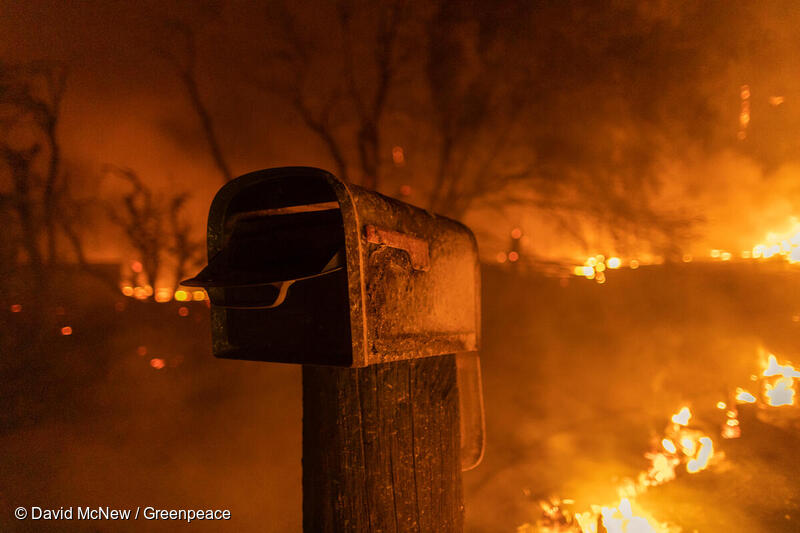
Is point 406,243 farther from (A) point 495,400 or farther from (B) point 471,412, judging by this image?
(A) point 495,400

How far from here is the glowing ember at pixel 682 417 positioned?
4430 mm

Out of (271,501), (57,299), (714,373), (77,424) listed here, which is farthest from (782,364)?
(57,299)

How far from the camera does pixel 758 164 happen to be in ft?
14.1

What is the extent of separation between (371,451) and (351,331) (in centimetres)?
47

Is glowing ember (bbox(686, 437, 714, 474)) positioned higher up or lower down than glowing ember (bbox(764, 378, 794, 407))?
lower down

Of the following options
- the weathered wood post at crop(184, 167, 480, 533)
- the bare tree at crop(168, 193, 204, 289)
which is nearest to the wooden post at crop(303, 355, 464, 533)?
the weathered wood post at crop(184, 167, 480, 533)

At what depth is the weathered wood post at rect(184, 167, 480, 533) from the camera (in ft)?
4.21

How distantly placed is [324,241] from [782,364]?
18.3 ft

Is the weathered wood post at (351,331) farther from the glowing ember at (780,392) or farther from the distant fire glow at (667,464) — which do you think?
the glowing ember at (780,392)

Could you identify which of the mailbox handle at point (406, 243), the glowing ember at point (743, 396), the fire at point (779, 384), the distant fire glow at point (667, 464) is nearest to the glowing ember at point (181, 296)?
the mailbox handle at point (406, 243)

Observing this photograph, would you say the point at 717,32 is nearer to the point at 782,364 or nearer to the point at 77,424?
the point at 782,364

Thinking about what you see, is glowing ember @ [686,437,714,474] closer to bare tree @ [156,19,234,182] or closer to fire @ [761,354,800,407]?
fire @ [761,354,800,407]

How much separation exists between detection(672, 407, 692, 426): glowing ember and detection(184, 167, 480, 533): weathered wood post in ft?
13.7

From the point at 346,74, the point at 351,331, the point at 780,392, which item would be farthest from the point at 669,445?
the point at 346,74
